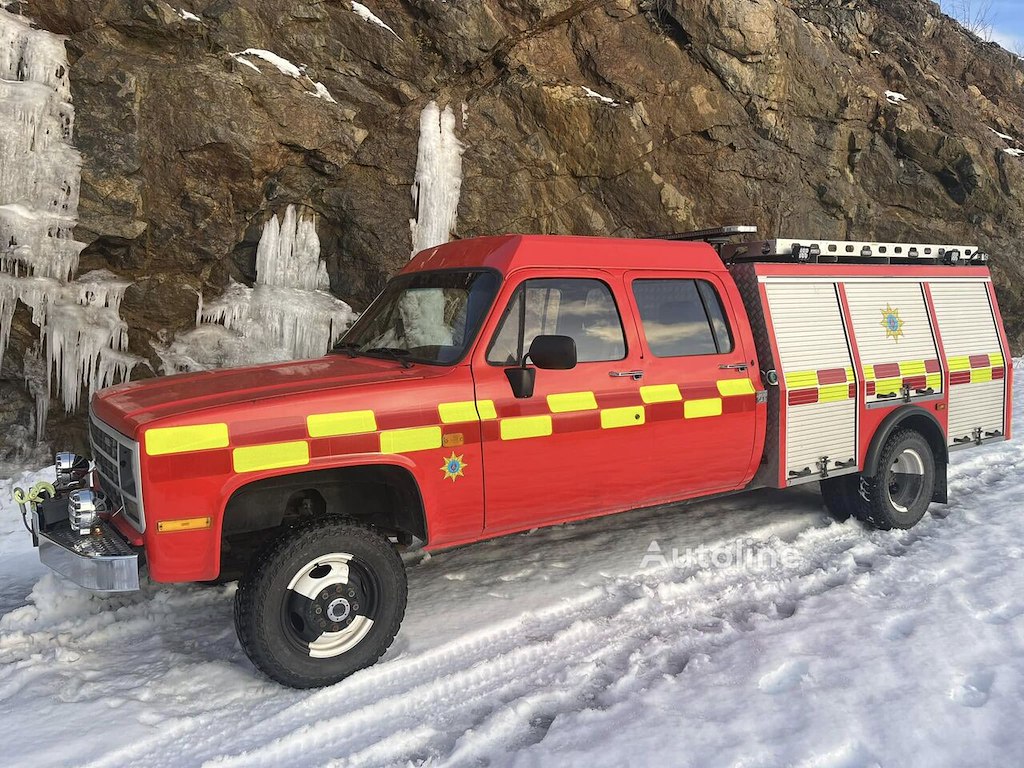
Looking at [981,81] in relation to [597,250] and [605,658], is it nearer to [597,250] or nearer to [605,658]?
[597,250]

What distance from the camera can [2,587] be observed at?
4.91m

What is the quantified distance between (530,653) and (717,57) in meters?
11.5

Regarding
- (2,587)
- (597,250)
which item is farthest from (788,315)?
(2,587)

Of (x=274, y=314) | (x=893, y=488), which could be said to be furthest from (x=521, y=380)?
(x=274, y=314)

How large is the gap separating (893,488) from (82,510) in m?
5.55

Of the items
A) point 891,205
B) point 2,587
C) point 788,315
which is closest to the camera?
point 2,587

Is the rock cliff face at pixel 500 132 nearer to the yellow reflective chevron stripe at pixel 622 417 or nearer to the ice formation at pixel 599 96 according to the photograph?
the ice formation at pixel 599 96

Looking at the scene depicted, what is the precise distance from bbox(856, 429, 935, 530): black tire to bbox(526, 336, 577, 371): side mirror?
3.16 m

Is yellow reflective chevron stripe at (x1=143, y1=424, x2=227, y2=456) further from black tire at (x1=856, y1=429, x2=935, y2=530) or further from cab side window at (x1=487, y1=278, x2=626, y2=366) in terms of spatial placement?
black tire at (x1=856, y1=429, x2=935, y2=530)

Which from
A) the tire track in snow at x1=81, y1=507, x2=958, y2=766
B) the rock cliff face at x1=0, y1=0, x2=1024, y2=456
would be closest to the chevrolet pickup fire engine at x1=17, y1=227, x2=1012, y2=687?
the tire track in snow at x1=81, y1=507, x2=958, y2=766

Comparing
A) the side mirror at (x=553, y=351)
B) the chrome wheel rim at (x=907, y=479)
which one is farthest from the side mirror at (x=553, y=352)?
the chrome wheel rim at (x=907, y=479)

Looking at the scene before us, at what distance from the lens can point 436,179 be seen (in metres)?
10.8

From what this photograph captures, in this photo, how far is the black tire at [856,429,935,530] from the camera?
5.76 m

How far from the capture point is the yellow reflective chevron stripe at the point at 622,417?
4477 millimetres
